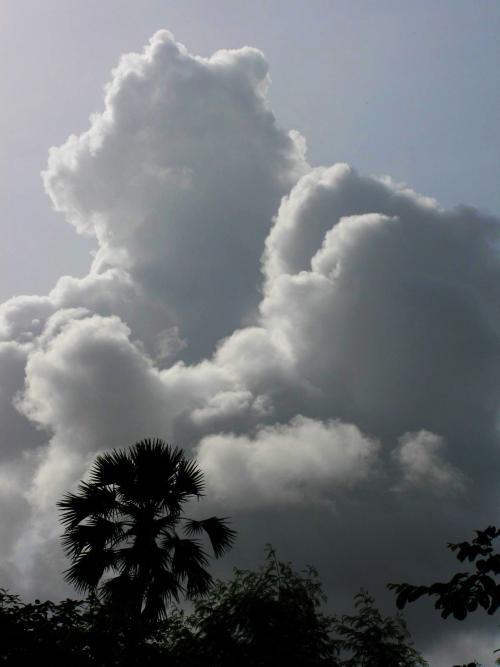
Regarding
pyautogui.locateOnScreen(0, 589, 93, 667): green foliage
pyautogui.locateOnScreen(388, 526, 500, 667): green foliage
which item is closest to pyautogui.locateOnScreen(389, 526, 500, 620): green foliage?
pyautogui.locateOnScreen(388, 526, 500, 667): green foliage

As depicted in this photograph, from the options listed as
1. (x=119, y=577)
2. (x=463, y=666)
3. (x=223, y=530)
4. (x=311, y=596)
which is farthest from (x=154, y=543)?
(x=463, y=666)

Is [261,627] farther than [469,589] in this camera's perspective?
Yes

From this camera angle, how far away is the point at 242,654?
18.6 metres

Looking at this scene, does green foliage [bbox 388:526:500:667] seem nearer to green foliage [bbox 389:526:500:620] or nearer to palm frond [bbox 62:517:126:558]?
green foliage [bbox 389:526:500:620]

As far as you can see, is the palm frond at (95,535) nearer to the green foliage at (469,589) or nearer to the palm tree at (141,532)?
the palm tree at (141,532)

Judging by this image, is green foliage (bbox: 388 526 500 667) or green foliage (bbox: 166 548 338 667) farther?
green foliage (bbox: 166 548 338 667)

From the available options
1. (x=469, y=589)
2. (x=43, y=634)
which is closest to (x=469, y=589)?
(x=469, y=589)

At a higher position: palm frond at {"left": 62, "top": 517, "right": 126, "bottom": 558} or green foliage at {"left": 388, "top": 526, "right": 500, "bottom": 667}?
palm frond at {"left": 62, "top": 517, "right": 126, "bottom": 558}

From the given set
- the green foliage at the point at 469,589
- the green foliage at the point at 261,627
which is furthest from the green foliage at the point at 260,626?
the green foliage at the point at 469,589

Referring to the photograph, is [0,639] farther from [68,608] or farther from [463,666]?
[463,666]

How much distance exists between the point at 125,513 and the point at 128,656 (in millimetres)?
4585

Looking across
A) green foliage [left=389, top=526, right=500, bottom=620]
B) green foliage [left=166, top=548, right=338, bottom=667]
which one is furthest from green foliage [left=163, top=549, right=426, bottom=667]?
green foliage [left=389, top=526, right=500, bottom=620]

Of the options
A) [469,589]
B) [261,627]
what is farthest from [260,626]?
[469,589]

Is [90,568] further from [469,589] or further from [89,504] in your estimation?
[469,589]
